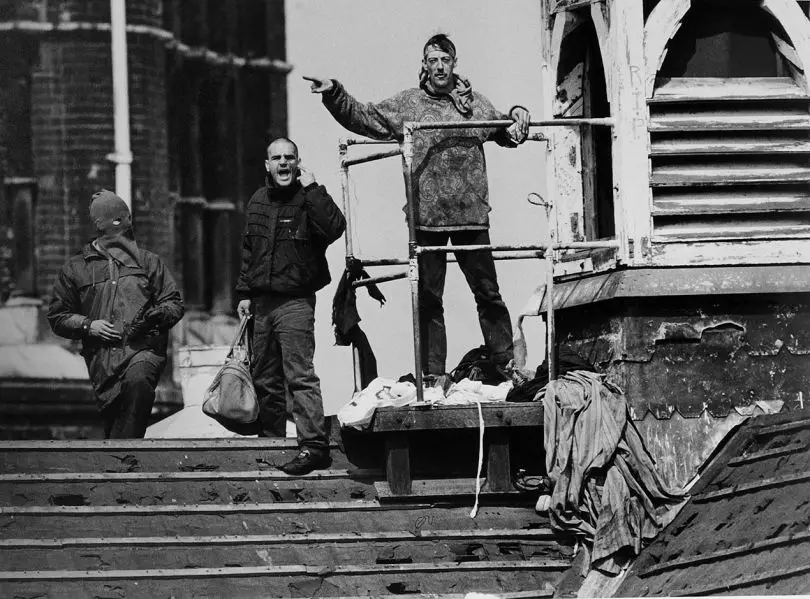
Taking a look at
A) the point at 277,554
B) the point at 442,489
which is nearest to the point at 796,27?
the point at 442,489

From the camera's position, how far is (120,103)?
24656 millimetres

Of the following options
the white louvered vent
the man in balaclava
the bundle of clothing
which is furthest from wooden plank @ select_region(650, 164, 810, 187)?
the man in balaclava

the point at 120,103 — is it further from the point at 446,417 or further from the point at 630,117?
the point at 446,417

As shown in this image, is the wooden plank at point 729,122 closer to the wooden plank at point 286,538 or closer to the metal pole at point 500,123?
the metal pole at point 500,123

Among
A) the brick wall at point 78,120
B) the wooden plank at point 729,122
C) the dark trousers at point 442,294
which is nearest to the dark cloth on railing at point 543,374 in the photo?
the dark trousers at point 442,294

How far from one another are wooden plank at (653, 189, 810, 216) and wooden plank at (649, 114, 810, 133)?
34 centimetres

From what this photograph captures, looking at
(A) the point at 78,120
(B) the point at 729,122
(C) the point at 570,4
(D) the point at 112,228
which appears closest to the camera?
(B) the point at 729,122

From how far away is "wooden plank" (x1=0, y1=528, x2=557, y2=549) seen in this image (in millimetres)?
12141

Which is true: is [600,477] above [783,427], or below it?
below

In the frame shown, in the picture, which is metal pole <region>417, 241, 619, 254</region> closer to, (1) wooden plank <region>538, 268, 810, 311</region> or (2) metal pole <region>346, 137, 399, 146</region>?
(1) wooden plank <region>538, 268, 810, 311</region>

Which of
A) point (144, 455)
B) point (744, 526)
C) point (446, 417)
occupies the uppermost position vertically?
point (446, 417)

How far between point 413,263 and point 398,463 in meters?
1.04

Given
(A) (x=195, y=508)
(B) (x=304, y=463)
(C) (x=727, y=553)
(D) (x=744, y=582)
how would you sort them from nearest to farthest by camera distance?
(D) (x=744, y=582), (C) (x=727, y=553), (A) (x=195, y=508), (B) (x=304, y=463)

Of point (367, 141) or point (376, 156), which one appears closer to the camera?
point (376, 156)
